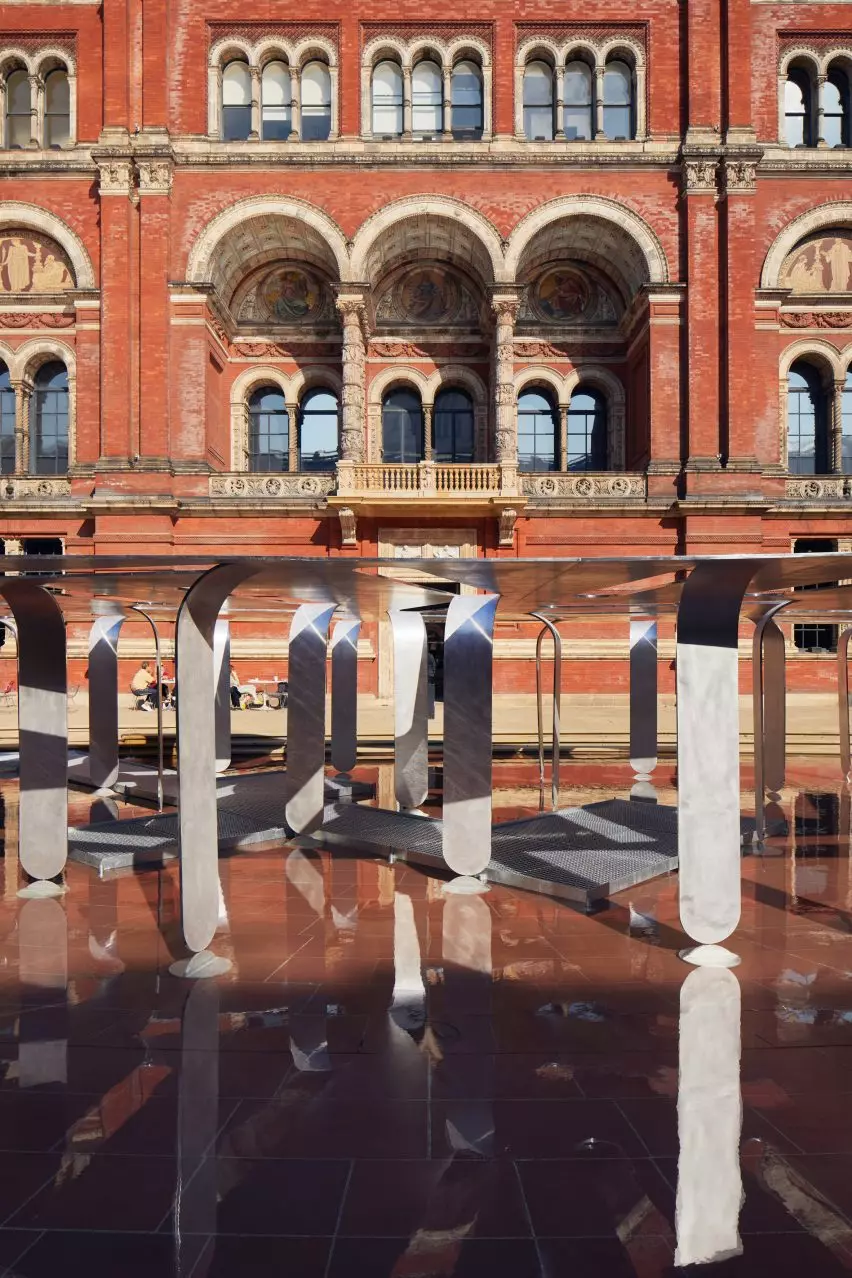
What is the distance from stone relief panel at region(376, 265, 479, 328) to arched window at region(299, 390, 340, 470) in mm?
2928

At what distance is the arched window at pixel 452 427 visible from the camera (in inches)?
1041

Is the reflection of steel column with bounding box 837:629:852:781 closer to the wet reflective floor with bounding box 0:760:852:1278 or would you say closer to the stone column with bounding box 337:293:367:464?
the wet reflective floor with bounding box 0:760:852:1278

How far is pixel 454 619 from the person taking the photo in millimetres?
7055

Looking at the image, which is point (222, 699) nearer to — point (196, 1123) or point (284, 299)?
point (196, 1123)

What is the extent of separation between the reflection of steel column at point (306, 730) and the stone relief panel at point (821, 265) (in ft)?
67.8

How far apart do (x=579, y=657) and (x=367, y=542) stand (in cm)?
639

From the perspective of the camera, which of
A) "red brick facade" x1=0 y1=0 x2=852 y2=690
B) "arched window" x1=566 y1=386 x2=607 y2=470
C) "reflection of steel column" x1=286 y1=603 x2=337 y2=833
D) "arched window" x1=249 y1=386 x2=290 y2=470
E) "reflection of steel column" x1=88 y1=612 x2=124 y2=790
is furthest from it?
"arched window" x1=249 y1=386 x2=290 y2=470

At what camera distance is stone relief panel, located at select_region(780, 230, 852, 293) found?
23578mm

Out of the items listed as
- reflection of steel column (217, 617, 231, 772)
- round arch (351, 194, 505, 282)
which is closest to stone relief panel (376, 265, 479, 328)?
round arch (351, 194, 505, 282)

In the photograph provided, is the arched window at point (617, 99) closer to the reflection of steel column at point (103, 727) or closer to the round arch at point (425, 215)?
the round arch at point (425, 215)

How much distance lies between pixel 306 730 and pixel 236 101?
21382mm

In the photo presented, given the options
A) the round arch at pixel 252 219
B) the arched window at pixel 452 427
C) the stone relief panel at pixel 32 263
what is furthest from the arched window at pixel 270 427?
the stone relief panel at pixel 32 263

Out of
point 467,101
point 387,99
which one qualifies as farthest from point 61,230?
point 467,101

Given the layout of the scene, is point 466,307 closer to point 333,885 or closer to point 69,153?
point 69,153
